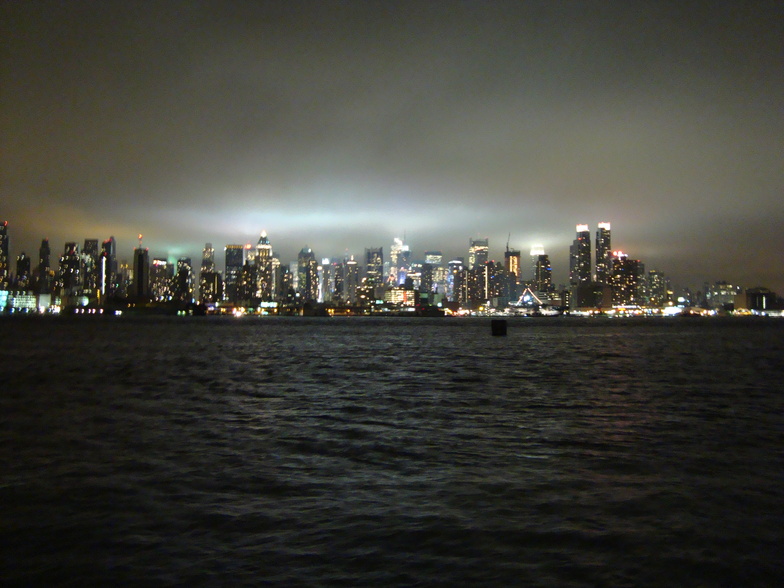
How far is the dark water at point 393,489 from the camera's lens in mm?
8992

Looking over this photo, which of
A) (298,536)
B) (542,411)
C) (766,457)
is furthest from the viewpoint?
(542,411)

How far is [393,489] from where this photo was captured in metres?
12.9

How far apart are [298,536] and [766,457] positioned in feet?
39.0

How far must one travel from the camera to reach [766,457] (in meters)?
16.0

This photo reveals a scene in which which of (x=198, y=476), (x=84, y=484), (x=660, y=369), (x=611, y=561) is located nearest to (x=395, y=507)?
(x=611, y=561)

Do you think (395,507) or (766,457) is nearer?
(395,507)

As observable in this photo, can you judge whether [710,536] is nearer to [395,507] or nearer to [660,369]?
[395,507]

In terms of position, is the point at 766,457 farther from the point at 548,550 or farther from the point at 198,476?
the point at 198,476

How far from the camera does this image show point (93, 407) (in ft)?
82.7

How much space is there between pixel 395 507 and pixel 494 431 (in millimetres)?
8634

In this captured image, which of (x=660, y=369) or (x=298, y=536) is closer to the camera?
(x=298, y=536)

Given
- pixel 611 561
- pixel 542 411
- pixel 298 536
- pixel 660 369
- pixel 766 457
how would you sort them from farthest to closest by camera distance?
1. pixel 660 369
2. pixel 542 411
3. pixel 766 457
4. pixel 298 536
5. pixel 611 561

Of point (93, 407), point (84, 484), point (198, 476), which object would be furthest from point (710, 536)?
point (93, 407)

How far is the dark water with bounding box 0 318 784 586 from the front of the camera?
8992 millimetres
